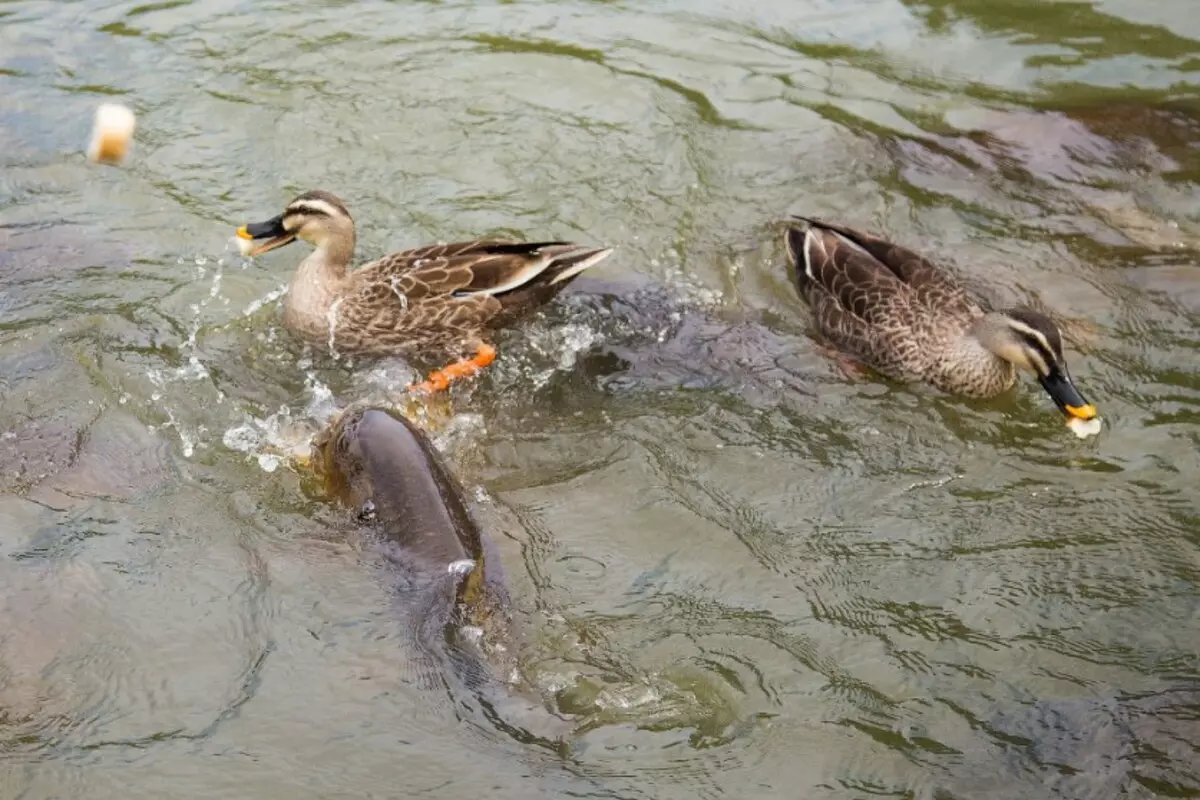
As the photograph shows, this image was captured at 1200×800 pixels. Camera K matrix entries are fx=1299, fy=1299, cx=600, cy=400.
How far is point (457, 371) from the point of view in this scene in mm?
7371

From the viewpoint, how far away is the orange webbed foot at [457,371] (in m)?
7.21

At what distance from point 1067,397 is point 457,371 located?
10.9ft

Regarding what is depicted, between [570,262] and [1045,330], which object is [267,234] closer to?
[570,262]

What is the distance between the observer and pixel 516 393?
7309 mm

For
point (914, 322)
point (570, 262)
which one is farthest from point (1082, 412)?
point (570, 262)

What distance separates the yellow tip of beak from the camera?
6684mm

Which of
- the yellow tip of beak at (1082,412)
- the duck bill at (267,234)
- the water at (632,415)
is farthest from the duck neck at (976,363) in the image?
the duck bill at (267,234)

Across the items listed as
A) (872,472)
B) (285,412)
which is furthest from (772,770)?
(285,412)

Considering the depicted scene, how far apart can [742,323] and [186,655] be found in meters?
3.82

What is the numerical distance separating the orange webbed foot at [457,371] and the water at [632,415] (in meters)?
0.12

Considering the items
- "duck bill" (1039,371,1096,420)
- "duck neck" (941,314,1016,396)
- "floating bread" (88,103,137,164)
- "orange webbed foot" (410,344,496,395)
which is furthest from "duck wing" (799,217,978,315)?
"floating bread" (88,103,137,164)

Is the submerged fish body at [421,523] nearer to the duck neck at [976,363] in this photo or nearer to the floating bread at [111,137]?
the duck neck at [976,363]

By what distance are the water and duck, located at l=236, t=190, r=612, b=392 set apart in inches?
7.4

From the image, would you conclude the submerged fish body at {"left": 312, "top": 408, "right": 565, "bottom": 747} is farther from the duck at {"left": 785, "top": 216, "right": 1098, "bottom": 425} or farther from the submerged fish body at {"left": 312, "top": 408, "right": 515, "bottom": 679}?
the duck at {"left": 785, "top": 216, "right": 1098, "bottom": 425}
